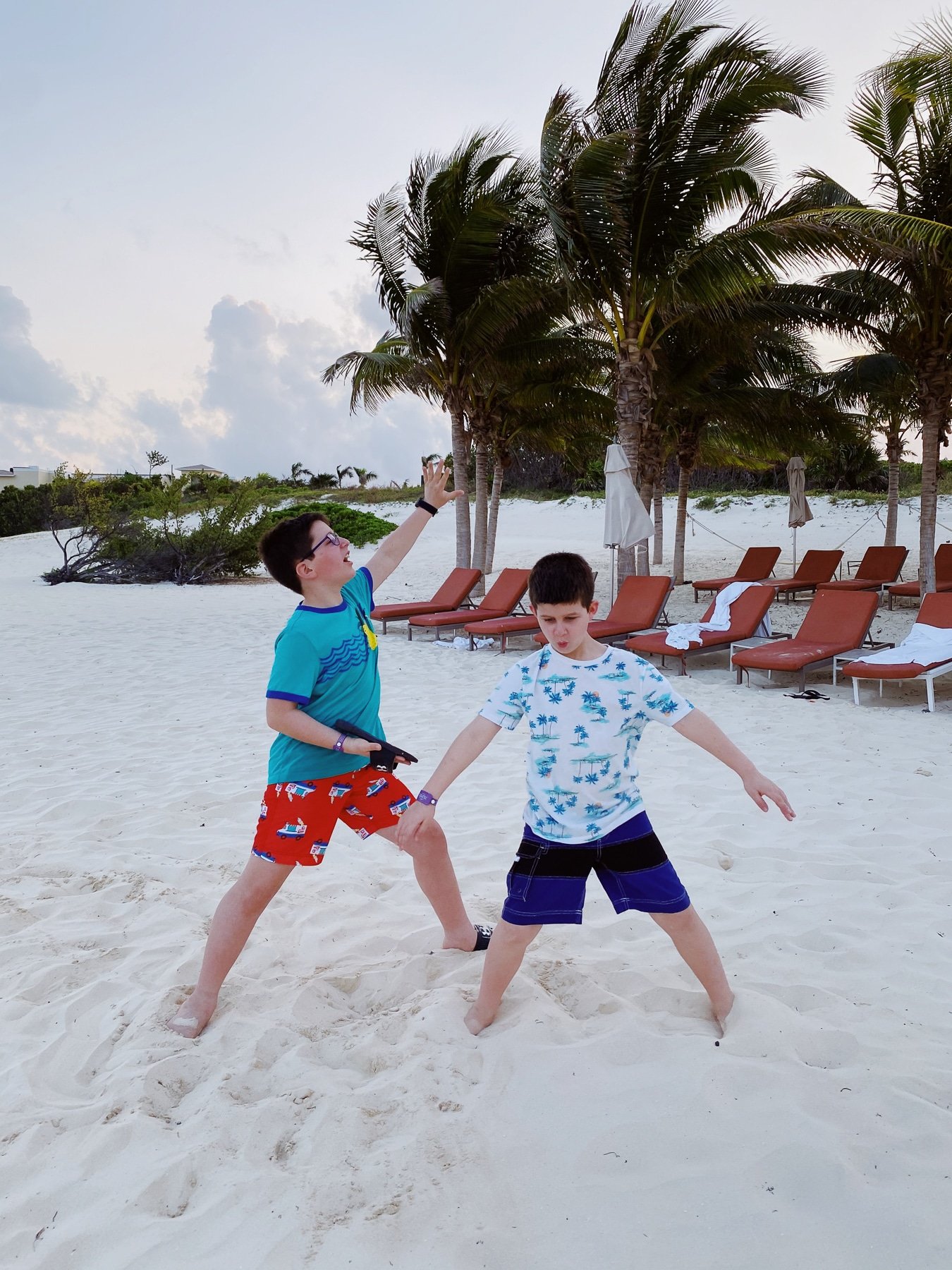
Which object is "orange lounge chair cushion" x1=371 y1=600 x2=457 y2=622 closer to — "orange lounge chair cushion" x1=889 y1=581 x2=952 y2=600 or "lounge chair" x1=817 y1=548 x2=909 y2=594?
"orange lounge chair cushion" x1=889 y1=581 x2=952 y2=600

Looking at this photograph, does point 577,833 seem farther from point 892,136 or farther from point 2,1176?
point 892,136

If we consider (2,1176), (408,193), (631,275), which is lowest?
(2,1176)

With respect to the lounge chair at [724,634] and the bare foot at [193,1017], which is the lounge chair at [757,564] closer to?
the lounge chair at [724,634]

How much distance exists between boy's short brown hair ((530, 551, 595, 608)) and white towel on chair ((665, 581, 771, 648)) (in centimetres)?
684

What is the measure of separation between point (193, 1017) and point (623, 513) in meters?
10.2

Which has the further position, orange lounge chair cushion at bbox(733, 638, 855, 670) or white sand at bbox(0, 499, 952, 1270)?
orange lounge chair cushion at bbox(733, 638, 855, 670)

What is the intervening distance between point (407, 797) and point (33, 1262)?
4.81 feet

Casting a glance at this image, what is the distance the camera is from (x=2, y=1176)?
204 centimetres

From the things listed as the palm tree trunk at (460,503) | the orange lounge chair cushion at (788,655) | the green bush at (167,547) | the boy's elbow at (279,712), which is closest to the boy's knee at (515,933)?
the boy's elbow at (279,712)

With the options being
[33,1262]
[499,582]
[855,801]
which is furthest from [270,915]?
[499,582]

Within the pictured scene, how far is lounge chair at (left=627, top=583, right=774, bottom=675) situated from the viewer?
8.91 m

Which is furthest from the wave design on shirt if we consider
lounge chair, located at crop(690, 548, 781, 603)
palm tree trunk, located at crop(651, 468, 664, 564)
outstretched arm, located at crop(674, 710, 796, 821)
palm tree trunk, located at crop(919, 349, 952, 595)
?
palm tree trunk, located at crop(651, 468, 664, 564)

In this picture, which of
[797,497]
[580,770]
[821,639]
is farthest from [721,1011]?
[797,497]

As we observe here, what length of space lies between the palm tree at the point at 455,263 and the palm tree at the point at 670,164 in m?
2.11
